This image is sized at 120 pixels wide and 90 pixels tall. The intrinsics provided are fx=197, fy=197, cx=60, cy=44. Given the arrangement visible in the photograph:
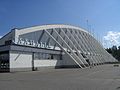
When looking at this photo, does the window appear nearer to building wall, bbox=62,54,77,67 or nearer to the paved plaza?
building wall, bbox=62,54,77,67

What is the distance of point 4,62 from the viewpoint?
1622 inches

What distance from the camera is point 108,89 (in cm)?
A: 1282

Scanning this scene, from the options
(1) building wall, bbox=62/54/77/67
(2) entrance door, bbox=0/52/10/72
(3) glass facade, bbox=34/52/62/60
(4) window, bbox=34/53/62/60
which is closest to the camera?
(2) entrance door, bbox=0/52/10/72

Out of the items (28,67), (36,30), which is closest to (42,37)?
(36,30)

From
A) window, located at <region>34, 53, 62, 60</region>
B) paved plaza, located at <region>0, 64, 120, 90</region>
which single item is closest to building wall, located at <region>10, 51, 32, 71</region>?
window, located at <region>34, 53, 62, 60</region>

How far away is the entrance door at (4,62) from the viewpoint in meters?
40.2

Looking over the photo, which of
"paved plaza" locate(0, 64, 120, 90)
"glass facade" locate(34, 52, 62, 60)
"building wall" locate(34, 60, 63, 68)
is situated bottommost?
"paved plaza" locate(0, 64, 120, 90)

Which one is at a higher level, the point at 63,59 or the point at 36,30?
the point at 36,30

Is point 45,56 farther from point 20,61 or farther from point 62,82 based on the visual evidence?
point 62,82

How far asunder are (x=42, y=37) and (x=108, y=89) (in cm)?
4369

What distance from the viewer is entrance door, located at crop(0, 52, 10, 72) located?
4019 centimetres

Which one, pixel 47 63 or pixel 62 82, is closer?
pixel 62 82

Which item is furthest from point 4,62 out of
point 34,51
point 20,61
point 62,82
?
point 62,82

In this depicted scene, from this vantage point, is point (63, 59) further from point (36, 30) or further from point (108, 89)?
point (108, 89)
